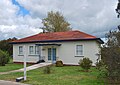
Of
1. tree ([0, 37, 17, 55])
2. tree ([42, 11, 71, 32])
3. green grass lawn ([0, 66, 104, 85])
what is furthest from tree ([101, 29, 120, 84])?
tree ([42, 11, 71, 32])

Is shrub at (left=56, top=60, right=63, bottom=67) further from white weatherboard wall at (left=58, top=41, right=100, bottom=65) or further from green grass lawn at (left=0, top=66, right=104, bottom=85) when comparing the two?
green grass lawn at (left=0, top=66, right=104, bottom=85)

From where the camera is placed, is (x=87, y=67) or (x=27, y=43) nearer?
(x=87, y=67)

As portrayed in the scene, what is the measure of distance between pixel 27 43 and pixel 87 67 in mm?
13345

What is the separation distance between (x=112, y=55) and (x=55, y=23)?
45214mm

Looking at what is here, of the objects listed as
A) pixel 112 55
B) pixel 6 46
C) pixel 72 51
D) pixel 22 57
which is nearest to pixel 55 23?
pixel 6 46

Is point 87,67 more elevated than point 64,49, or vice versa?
point 64,49

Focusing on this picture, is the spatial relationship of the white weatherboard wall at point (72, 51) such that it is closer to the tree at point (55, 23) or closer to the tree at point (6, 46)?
the tree at point (6, 46)

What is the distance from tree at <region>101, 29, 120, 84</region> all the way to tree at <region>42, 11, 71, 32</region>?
4169 cm

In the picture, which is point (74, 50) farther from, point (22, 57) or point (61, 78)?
Answer: point (61, 78)

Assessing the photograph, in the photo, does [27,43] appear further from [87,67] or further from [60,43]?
[87,67]

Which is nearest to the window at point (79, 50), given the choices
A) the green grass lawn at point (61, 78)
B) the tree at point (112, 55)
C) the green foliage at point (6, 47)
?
the green grass lawn at point (61, 78)

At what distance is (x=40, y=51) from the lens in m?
29.9

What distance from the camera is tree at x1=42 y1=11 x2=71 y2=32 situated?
55.3m

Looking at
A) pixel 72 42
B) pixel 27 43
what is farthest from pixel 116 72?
pixel 27 43
